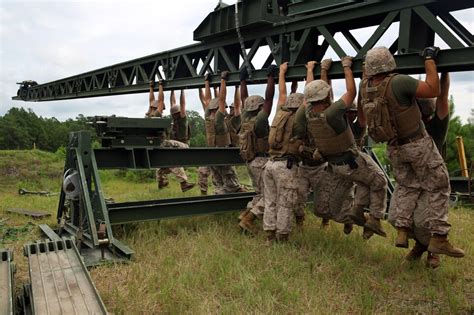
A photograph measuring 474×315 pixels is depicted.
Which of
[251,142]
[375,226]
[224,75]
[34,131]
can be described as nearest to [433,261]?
[375,226]

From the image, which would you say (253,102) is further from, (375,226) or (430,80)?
(430,80)

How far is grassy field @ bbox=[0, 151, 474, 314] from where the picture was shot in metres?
4.07

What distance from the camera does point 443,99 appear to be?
4.64 metres

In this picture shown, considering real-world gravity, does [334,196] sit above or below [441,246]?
above

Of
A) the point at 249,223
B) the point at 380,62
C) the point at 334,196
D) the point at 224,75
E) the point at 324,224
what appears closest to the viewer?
the point at 380,62

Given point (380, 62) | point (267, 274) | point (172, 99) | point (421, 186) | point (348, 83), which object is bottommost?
point (267, 274)

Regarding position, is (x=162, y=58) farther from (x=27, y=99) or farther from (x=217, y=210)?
(x=27, y=99)

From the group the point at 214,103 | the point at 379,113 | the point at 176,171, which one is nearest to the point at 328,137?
the point at 379,113

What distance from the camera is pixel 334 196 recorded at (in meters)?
5.82

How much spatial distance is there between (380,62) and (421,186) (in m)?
1.35

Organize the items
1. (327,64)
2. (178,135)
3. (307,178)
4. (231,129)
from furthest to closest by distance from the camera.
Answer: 1. (178,135)
2. (231,129)
3. (307,178)
4. (327,64)

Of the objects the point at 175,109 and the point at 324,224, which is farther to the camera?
the point at 175,109

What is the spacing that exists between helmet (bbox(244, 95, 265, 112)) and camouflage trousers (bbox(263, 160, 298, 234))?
39.7 inches

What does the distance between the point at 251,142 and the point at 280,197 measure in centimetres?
122
